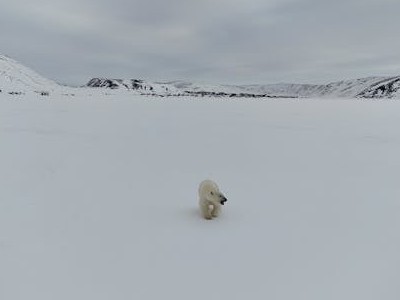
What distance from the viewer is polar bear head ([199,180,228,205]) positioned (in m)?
6.68

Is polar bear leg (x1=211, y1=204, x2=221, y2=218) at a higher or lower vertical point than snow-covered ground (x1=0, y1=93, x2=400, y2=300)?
higher

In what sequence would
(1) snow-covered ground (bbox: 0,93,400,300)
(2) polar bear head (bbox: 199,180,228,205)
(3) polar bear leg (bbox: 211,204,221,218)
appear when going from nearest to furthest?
(1) snow-covered ground (bbox: 0,93,400,300), (2) polar bear head (bbox: 199,180,228,205), (3) polar bear leg (bbox: 211,204,221,218)

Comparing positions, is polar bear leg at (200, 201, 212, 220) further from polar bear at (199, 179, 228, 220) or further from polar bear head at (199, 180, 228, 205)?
polar bear head at (199, 180, 228, 205)

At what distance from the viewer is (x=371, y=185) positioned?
9.23 meters

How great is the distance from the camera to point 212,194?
22.2ft

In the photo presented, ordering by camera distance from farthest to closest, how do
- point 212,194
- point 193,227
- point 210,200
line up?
point 212,194, point 210,200, point 193,227

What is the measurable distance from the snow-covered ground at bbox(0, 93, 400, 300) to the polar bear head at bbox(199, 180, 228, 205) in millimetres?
367

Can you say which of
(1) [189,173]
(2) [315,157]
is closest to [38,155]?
(1) [189,173]

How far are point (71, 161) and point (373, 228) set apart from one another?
7716 mm

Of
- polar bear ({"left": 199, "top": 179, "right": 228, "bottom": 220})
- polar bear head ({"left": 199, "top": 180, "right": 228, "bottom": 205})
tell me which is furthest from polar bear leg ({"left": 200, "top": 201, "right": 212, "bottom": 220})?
polar bear head ({"left": 199, "top": 180, "right": 228, "bottom": 205})

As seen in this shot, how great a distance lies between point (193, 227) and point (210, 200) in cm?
49

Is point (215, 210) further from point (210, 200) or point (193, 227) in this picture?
point (193, 227)

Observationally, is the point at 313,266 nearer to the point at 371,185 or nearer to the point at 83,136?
the point at 371,185

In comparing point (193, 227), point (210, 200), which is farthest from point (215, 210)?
point (193, 227)
